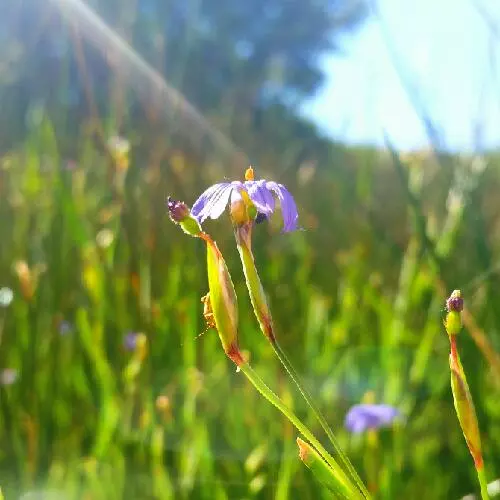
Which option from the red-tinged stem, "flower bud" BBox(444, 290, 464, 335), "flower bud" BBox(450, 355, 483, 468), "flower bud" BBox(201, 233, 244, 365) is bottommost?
"flower bud" BBox(450, 355, 483, 468)

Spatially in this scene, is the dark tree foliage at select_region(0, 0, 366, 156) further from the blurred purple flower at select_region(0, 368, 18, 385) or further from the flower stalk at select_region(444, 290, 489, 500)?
the flower stalk at select_region(444, 290, 489, 500)

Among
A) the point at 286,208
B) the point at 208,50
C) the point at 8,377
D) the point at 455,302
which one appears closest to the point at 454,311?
the point at 455,302

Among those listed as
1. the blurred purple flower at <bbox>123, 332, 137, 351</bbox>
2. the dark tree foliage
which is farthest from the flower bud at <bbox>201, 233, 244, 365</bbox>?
the dark tree foliage

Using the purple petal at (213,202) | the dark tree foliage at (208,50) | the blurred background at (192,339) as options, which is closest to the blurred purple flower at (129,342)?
the blurred background at (192,339)

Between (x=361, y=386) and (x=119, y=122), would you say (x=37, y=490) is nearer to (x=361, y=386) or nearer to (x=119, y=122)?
(x=361, y=386)

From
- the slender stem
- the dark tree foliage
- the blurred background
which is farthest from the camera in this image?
the dark tree foliage

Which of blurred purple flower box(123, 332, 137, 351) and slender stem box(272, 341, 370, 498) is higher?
blurred purple flower box(123, 332, 137, 351)

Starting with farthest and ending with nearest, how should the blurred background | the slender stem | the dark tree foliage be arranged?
the dark tree foliage < the blurred background < the slender stem
